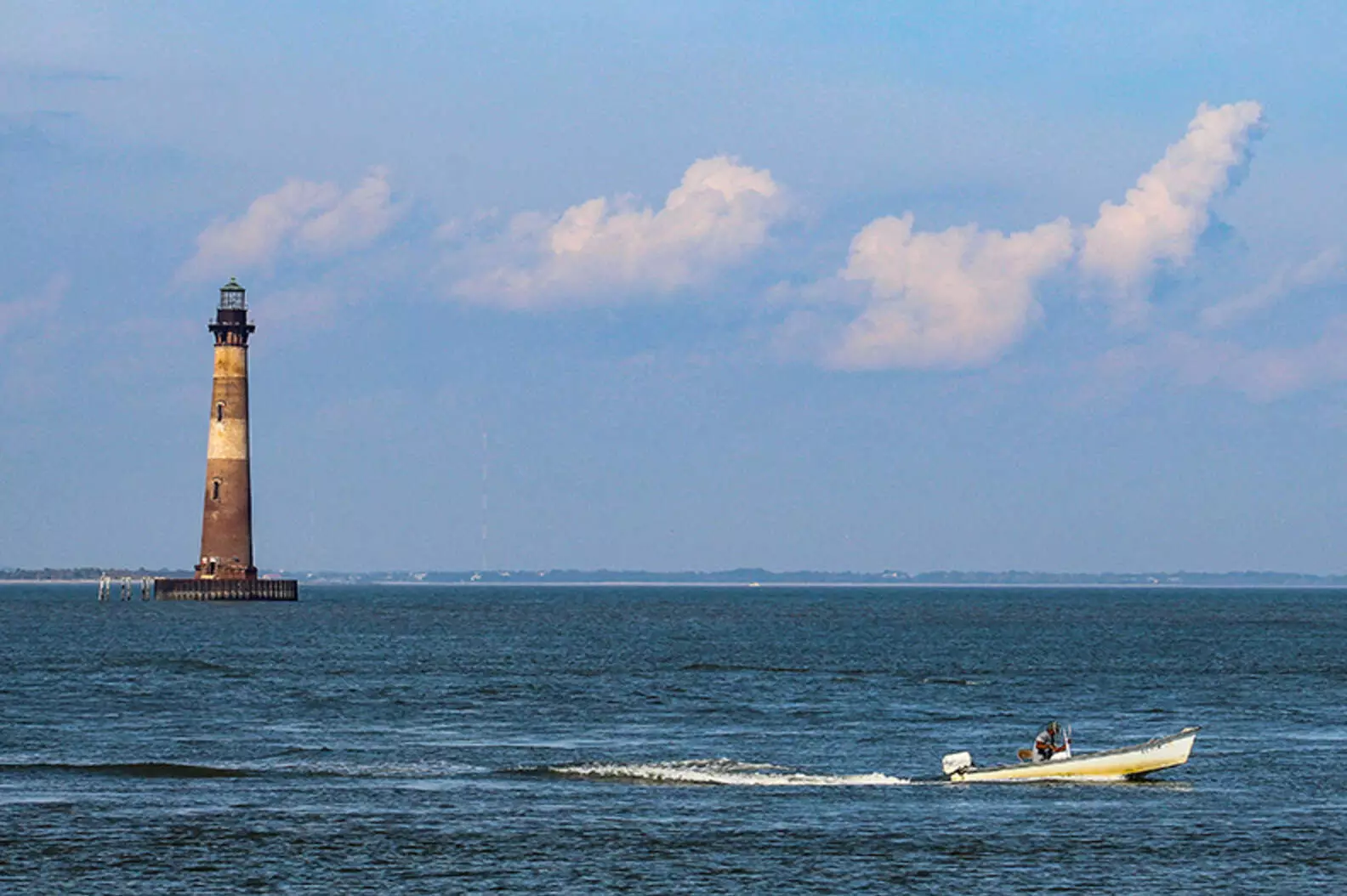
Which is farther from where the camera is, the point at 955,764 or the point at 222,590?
the point at 222,590

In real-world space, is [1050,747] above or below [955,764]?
above

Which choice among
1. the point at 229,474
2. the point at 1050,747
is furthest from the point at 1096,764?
the point at 229,474

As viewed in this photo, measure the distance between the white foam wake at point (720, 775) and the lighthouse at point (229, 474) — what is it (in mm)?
115141

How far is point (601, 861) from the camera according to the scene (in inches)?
1842

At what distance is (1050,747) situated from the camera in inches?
2393

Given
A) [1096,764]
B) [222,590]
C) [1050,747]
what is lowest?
[1096,764]

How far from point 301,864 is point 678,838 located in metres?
9.26

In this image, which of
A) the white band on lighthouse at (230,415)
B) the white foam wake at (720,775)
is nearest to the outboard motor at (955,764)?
the white foam wake at (720,775)

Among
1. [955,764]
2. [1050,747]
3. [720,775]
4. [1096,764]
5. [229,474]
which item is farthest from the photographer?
[229,474]

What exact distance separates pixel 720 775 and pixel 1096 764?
1098cm

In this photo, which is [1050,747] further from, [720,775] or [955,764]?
[720,775]

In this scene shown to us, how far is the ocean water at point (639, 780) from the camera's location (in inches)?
1795

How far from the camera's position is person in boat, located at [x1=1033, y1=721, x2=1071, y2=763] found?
60.7 m

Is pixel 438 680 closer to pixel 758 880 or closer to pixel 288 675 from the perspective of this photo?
pixel 288 675
